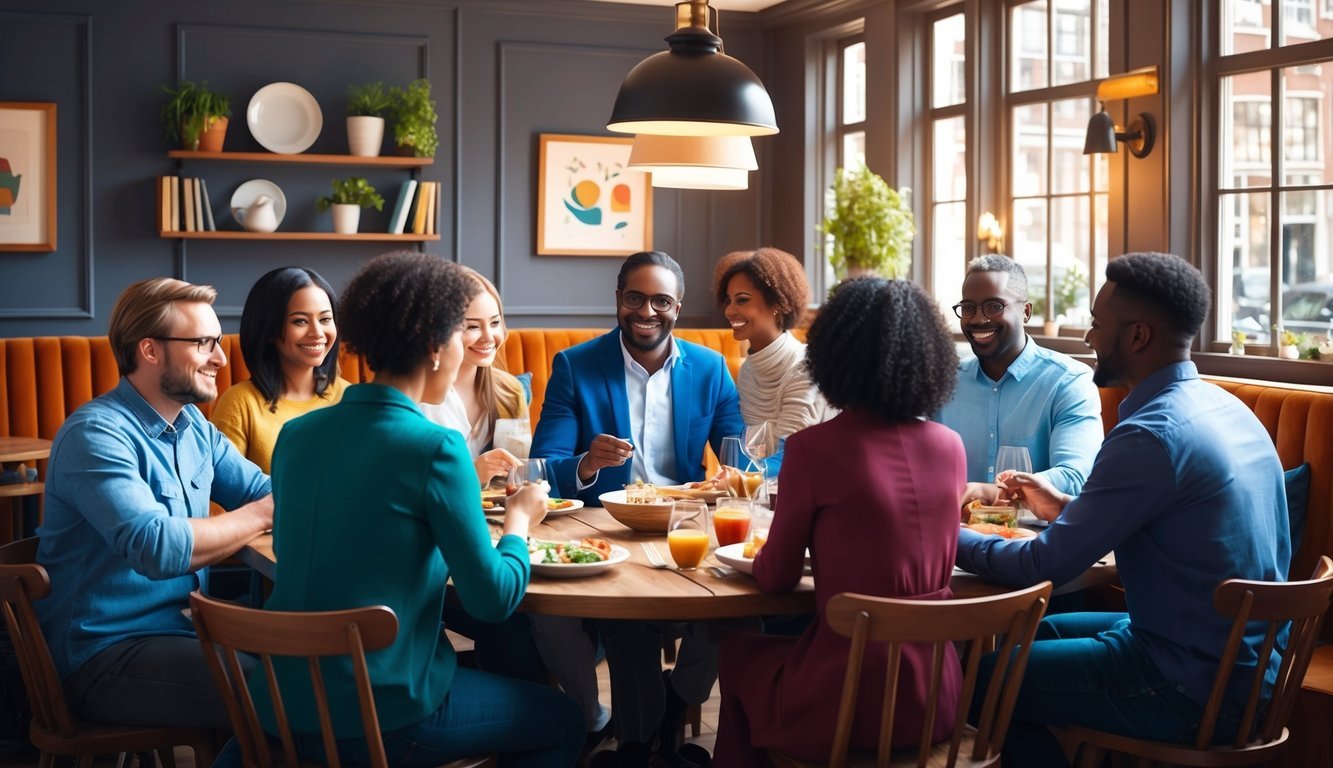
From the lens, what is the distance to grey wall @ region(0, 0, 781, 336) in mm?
6562

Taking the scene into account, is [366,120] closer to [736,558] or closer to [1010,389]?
[1010,389]

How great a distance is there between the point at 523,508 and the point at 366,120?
16.5 feet

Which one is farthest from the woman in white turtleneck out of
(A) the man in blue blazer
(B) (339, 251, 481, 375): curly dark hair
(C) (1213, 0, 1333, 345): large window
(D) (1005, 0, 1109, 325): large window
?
(D) (1005, 0, 1109, 325): large window

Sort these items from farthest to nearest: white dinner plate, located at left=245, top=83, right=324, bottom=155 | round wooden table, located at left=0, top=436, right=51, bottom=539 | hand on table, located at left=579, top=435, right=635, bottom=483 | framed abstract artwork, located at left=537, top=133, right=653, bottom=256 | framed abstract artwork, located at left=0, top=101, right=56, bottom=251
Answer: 1. framed abstract artwork, located at left=537, top=133, right=653, bottom=256
2. white dinner plate, located at left=245, top=83, right=324, bottom=155
3. framed abstract artwork, located at left=0, top=101, right=56, bottom=251
4. round wooden table, located at left=0, top=436, right=51, bottom=539
5. hand on table, located at left=579, top=435, right=635, bottom=483

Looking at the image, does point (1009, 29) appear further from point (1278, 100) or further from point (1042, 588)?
point (1042, 588)

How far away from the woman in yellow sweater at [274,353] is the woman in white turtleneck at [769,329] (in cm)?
116

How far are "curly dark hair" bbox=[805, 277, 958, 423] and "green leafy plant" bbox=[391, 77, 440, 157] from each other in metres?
5.11

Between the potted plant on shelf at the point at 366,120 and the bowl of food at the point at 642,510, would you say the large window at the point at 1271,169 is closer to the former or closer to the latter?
the bowl of food at the point at 642,510

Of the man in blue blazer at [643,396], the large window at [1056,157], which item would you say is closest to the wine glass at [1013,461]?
the man in blue blazer at [643,396]

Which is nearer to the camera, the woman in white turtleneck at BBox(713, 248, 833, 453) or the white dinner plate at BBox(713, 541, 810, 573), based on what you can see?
the white dinner plate at BBox(713, 541, 810, 573)

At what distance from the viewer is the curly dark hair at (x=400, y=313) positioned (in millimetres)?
2047

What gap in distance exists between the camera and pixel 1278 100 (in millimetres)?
4688

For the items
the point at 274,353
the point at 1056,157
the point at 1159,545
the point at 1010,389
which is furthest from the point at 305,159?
the point at 1159,545

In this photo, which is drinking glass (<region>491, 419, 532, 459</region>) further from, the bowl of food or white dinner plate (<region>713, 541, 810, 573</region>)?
white dinner plate (<region>713, 541, 810, 573</region>)
